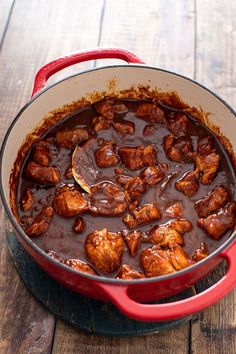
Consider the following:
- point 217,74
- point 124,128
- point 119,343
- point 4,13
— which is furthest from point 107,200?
point 4,13

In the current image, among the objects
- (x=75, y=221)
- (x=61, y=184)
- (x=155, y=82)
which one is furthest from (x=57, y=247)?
(x=155, y=82)

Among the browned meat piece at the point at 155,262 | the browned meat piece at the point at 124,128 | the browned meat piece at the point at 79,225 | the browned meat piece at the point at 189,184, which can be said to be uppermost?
the browned meat piece at the point at 124,128

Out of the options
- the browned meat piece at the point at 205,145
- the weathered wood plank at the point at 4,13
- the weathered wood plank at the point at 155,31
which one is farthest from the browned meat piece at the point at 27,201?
the weathered wood plank at the point at 4,13

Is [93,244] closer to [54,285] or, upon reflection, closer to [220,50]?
[54,285]

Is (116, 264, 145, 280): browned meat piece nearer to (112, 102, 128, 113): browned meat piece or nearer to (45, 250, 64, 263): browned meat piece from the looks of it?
(45, 250, 64, 263): browned meat piece

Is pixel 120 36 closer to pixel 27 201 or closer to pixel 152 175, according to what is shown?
pixel 152 175

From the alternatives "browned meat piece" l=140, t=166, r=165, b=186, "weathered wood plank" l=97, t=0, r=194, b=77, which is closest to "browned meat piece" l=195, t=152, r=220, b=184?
"browned meat piece" l=140, t=166, r=165, b=186

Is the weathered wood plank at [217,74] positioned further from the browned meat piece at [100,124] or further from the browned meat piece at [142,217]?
the browned meat piece at [100,124]
